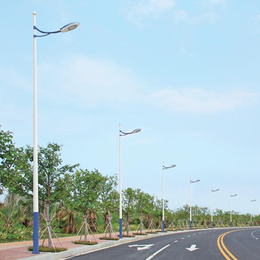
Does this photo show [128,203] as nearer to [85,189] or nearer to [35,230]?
[85,189]

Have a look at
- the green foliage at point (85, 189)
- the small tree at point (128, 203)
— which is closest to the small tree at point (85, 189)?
the green foliage at point (85, 189)

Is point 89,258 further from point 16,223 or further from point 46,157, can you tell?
point 16,223

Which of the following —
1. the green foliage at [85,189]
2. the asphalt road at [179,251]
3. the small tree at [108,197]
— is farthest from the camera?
the small tree at [108,197]

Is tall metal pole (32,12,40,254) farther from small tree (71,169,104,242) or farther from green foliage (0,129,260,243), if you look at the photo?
small tree (71,169,104,242)

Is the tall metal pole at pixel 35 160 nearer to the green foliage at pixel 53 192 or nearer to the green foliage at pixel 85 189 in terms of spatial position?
the green foliage at pixel 53 192

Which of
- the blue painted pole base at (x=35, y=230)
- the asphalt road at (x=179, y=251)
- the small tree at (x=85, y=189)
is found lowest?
the asphalt road at (x=179, y=251)

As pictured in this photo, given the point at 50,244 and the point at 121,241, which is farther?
the point at 121,241

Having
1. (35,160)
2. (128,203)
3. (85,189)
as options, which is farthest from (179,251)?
(128,203)

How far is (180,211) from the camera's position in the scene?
73.1 metres

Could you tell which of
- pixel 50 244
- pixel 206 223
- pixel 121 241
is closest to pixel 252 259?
pixel 50 244

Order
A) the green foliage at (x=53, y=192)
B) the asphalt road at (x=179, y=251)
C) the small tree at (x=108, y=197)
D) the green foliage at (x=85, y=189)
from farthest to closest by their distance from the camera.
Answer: the small tree at (x=108, y=197) → the green foliage at (x=85, y=189) → the asphalt road at (x=179, y=251) → the green foliage at (x=53, y=192)

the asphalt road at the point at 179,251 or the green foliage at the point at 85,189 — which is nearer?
the asphalt road at the point at 179,251

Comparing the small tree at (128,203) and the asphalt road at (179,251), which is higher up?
the small tree at (128,203)

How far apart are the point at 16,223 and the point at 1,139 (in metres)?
18.7
